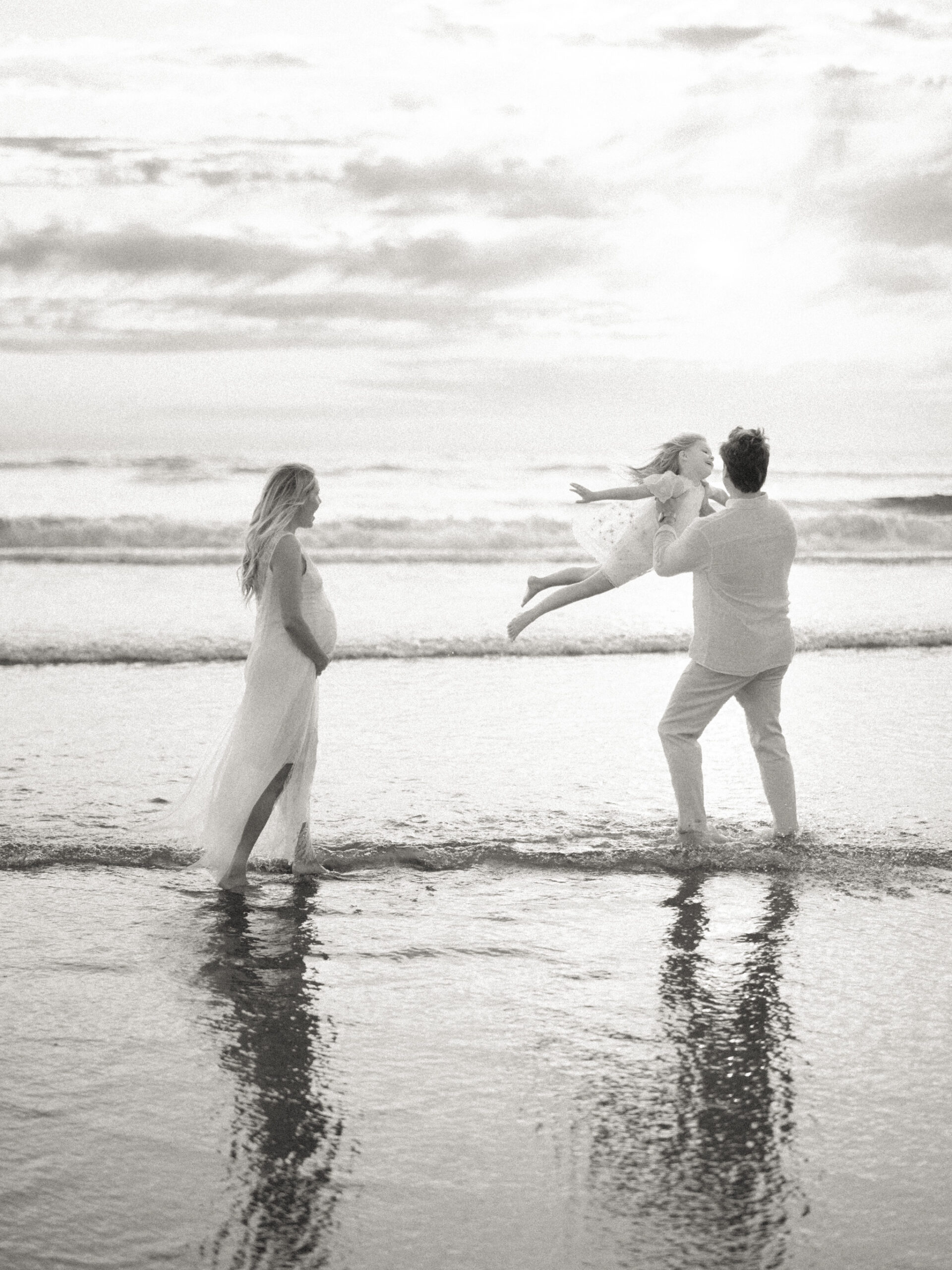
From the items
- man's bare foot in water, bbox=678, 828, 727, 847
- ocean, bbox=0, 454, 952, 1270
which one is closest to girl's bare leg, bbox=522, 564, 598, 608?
ocean, bbox=0, 454, 952, 1270

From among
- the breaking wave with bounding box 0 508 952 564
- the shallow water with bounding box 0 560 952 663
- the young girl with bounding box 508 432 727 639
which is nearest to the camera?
the young girl with bounding box 508 432 727 639

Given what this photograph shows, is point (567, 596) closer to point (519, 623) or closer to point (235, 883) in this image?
point (519, 623)

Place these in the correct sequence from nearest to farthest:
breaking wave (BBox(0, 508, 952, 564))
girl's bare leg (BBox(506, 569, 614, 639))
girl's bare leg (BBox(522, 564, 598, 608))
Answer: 1. girl's bare leg (BBox(506, 569, 614, 639))
2. girl's bare leg (BBox(522, 564, 598, 608))
3. breaking wave (BBox(0, 508, 952, 564))

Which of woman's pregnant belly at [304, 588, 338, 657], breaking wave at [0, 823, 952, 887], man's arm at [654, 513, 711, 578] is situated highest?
man's arm at [654, 513, 711, 578]

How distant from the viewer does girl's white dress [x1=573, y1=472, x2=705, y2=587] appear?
687 cm

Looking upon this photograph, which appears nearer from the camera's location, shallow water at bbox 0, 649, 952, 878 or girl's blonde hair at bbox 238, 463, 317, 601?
girl's blonde hair at bbox 238, 463, 317, 601

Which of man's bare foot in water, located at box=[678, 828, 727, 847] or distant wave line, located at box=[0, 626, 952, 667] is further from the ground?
distant wave line, located at box=[0, 626, 952, 667]

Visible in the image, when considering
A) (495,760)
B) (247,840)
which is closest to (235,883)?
(247,840)

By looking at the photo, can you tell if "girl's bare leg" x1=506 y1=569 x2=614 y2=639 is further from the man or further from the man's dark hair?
the man's dark hair

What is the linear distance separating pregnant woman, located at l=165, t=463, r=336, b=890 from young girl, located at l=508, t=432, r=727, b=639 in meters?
1.32

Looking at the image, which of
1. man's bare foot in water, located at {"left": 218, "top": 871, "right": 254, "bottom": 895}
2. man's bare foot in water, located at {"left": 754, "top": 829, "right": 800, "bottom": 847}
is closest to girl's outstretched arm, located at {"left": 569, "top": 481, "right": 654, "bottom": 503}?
man's bare foot in water, located at {"left": 754, "top": 829, "right": 800, "bottom": 847}

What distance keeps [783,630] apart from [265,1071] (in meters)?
3.53

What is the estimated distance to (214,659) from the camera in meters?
12.2

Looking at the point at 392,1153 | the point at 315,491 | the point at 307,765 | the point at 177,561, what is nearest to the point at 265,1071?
the point at 392,1153
